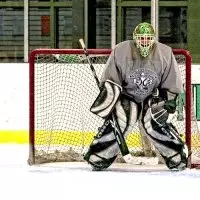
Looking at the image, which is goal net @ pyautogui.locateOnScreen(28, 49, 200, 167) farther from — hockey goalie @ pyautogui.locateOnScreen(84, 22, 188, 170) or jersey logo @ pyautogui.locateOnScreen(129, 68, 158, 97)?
jersey logo @ pyautogui.locateOnScreen(129, 68, 158, 97)

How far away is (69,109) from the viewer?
6.20 meters

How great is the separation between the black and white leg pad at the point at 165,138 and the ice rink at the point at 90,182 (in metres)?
0.09

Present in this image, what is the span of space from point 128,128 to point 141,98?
0.22 m

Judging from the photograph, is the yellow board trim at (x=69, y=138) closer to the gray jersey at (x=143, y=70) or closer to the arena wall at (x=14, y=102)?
the arena wall at (x=14, y=102)

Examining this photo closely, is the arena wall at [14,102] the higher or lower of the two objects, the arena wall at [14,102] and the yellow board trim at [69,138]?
the higher

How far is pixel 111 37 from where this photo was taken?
6773 mm

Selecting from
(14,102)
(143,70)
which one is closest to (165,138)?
(143,70)

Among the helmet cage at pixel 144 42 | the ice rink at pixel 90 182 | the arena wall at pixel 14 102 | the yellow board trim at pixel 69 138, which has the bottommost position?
the ice rink at pixel 90 182

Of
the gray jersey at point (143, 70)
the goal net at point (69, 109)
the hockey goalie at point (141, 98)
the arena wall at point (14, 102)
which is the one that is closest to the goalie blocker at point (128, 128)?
the hockey goalie at point (141, 98)

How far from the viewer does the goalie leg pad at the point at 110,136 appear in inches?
200

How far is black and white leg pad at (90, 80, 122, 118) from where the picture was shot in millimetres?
4973

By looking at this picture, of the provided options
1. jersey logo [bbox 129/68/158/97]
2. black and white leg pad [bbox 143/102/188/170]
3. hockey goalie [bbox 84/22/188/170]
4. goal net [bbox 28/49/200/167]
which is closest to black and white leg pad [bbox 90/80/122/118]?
hockey goalie [bbox 84/22/188/170]

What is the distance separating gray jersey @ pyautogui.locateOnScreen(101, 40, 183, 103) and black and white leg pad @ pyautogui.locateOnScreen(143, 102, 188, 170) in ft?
0.50

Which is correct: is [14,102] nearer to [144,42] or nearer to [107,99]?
[107,99]
